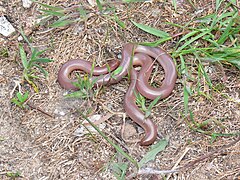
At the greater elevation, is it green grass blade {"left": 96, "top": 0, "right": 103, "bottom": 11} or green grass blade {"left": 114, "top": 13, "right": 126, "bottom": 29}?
green grass blade {"left": 96, "top": 0, "right": 103, "bottom": 11}

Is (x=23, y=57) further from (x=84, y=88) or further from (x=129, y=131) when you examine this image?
(x=129, y=131)

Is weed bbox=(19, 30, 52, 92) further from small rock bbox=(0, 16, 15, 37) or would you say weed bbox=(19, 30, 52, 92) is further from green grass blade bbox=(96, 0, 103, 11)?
green grass blade bbox=(96, 0, 103, 11)

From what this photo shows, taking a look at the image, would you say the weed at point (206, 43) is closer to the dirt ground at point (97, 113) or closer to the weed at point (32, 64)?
the dirt ground at point (97, 113)

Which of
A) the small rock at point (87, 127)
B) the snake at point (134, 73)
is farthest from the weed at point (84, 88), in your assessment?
the small rock at point (87, 127)

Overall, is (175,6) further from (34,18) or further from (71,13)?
(34,18)

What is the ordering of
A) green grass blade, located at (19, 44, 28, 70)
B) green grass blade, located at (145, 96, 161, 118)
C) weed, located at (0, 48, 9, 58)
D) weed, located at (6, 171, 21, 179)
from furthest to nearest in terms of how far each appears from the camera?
1. weed, located at (0, 48, 9, 58)
2. green grass blade, located at (19, 44, 28, 70)
3. green grass blade, located at (145, 96, 161, 118)
4. weed, located at (6, 171, 21, 179)

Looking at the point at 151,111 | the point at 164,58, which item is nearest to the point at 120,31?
the point at 164,58

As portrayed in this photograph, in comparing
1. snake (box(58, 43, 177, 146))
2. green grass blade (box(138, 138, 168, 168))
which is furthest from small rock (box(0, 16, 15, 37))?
green grass blade (box(138, 138, 168, 168))

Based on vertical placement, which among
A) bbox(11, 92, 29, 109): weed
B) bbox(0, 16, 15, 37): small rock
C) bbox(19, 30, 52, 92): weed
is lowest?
bbox(11, 92, 29, 109): weed
